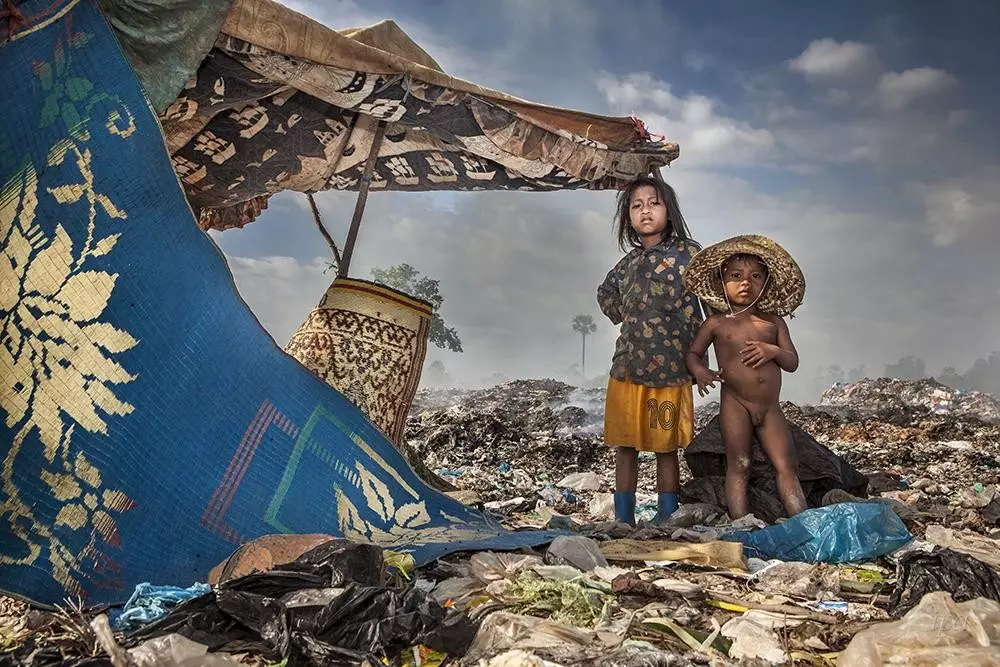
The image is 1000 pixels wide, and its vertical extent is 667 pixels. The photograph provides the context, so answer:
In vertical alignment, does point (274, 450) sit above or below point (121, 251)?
below

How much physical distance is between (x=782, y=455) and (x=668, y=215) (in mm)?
1558

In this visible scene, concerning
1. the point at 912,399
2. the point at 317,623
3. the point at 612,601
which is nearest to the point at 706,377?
the point at 612,601

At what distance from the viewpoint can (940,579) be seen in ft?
7.40

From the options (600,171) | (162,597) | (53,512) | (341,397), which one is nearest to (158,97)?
(341,397)

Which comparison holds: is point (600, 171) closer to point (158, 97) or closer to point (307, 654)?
point (158, 97)

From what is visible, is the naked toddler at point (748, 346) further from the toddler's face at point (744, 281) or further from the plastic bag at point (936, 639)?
the plastic bag at point (936, 639)

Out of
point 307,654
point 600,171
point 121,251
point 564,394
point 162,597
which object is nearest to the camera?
point 307,654

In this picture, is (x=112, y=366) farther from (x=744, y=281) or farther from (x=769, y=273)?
(x=769, y=273)

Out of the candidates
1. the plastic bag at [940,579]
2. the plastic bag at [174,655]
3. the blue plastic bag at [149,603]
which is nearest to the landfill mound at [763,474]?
the plastic bag at [940,579]

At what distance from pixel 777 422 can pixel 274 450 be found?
2.62 metres

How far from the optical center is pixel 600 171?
4.37 meters

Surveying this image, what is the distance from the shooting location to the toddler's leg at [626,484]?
13.2ft

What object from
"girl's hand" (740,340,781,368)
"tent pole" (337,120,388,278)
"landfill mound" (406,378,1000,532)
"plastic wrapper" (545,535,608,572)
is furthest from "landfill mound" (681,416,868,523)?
"tent pole" (337,120,388,278)

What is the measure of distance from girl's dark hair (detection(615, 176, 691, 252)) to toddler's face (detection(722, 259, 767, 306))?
1.67 ft
